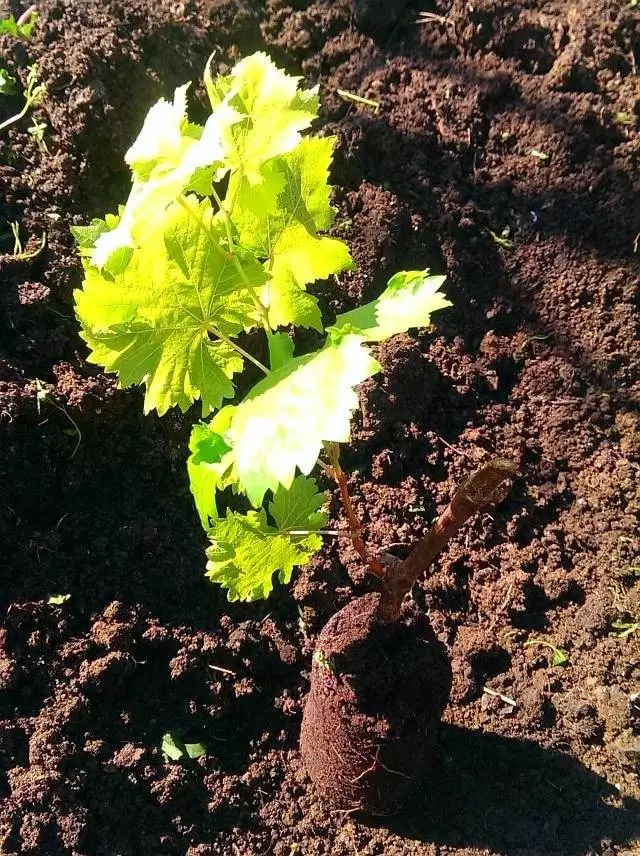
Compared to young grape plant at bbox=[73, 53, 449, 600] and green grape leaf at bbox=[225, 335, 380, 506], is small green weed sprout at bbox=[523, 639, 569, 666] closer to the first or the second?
young grape plant at bbox=[73, 53, 449, 600]

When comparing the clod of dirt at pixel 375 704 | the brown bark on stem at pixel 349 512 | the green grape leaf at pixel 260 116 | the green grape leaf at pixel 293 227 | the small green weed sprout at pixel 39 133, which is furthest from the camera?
the small green weed sprout at pixel 39 133

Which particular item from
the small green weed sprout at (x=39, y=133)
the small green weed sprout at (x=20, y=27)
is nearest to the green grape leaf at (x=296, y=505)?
the small green weed sprout at (x=39, y=133)

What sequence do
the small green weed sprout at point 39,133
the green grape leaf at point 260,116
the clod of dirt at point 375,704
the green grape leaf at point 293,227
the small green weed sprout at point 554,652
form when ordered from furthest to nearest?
the small green weed sprout at point 39,133 → the small green weed sprout at point 554,652 → the clod of dirt at point 375,704 → the green grape leaf at point 293,227 → the green grape leaf at point 260,116

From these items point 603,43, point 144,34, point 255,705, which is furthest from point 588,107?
point 255,705

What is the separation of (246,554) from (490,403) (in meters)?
1.11

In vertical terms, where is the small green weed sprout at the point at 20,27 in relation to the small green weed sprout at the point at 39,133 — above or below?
above

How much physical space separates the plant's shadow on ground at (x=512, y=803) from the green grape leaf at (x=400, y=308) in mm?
1173

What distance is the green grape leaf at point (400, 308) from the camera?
115 cm

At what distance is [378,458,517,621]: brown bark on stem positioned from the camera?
1.21 m

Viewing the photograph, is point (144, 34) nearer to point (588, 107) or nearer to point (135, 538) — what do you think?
point (588, 107)

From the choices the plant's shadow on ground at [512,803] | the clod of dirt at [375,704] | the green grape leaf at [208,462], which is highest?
Result: the green grape leaf at [208,462]

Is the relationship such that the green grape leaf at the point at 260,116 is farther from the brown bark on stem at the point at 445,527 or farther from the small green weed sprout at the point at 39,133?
the small green weed sprout at the point at 39,133

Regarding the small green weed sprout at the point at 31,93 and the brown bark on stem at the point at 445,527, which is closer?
the brown bark on stem at the point at 445,527

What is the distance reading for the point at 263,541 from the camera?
4.52ft
